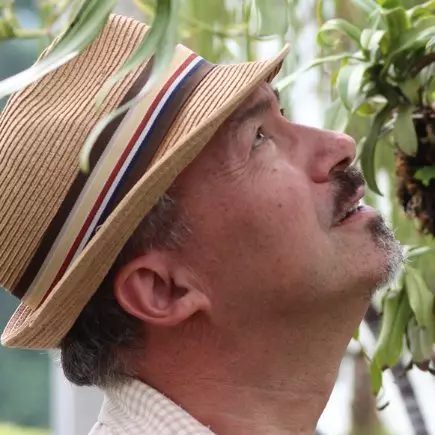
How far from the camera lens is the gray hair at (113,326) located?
85cm

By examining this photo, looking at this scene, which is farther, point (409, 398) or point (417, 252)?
point (409, 398)

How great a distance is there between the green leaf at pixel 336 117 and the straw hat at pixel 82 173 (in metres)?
0.17

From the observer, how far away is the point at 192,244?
2.82 feet

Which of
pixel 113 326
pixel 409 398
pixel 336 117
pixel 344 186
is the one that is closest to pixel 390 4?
pixel 336 117

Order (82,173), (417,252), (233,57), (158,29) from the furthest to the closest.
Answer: (233,57) → (417,252) → (82,173) → (158,29)

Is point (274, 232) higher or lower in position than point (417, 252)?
higher

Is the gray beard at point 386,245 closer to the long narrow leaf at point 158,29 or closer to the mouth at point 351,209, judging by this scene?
the mouth at point 351,209

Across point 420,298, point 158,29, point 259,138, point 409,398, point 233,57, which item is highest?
point 158,29

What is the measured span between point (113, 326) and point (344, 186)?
26 centimetres

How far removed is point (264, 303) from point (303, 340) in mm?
54

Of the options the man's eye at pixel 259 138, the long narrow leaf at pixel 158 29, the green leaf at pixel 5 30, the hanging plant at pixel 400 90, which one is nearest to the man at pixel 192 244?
the man's eye at pixel 259 138

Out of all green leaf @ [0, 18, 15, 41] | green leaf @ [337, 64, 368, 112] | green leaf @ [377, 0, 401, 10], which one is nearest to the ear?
green leaf @ [337, 64, 368, 112]

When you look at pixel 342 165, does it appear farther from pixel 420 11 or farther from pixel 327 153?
pixel 420 11

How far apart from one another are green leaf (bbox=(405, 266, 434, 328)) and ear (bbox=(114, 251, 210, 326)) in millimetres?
271
